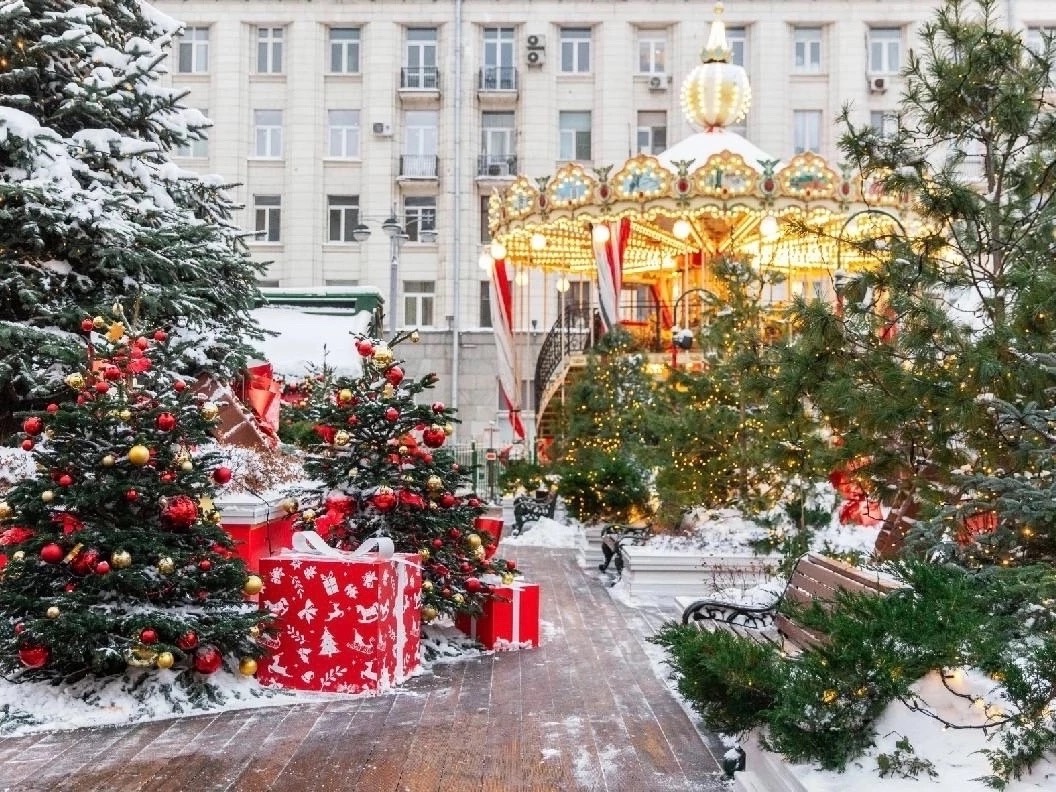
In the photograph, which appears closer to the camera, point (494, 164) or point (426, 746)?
point (426, 746)

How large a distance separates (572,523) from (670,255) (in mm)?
6979

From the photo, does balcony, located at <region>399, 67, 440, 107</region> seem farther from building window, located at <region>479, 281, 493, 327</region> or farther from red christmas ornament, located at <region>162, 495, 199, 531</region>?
red christmas ornament, located at <region>162, 495, 199, 531</region>

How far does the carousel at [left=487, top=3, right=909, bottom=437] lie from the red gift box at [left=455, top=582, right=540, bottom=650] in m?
7.76

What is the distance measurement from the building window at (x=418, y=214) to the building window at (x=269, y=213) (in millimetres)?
3752

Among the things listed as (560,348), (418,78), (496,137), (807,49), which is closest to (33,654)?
(560,348)

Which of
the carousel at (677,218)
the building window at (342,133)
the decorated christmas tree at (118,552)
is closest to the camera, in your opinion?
the decorated christmas tree at (118,552)

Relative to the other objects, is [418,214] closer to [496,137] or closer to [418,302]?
[418,302]

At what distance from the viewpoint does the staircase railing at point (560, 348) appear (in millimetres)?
24062

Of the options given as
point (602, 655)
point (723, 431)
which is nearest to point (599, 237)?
point (723, 431)

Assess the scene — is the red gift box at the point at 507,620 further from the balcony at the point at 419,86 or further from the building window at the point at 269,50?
the building window at the point at 269,50

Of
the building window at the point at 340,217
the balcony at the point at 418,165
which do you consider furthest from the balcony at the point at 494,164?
the building window at the point at 340,217

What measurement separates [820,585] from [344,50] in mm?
30324

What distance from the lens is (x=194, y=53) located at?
3381cm

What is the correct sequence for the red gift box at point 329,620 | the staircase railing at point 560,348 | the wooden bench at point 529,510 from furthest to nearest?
the staircase railing at point 560,348 < the wooden bench at point 529,510 < the red gift box at point 329,620
